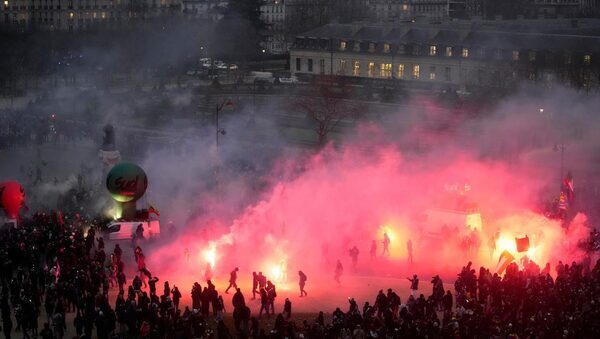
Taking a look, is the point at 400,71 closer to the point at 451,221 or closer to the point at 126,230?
the point at 451,221

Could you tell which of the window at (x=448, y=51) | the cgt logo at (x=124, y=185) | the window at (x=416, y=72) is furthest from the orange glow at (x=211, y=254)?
the window at (x=416, y=72)

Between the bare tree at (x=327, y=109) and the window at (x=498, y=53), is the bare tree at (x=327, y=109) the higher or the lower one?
the lower one

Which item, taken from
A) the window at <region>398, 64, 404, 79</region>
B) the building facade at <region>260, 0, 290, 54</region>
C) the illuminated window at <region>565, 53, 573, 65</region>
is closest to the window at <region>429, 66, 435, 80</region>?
the window at <region>398, 64, 404, 79</region>

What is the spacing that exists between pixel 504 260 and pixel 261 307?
726 cm

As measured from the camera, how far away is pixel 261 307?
27875mm

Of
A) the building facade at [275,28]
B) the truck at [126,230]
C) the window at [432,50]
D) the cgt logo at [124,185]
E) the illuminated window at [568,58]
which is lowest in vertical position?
the building facade at [275,28]

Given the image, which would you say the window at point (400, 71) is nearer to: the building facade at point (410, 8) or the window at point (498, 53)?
the window at point (498, 53)

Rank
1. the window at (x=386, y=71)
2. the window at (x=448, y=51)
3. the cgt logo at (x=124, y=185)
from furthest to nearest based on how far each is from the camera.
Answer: the window at (x=386, y=71) < the window at (x=448, y=51) < the cgt logo at (x=124, y=185)

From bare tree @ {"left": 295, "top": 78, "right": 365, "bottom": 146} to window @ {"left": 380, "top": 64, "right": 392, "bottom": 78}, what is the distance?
427 inches

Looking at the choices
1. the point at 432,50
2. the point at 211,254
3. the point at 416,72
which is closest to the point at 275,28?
the point at 416,72

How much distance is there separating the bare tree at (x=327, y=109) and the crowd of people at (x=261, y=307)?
28.1m

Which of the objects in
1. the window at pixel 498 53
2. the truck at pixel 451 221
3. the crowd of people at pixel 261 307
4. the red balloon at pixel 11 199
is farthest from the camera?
the window at pixel 498 53

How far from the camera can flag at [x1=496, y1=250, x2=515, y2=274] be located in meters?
30.9

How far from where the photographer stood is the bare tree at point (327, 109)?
2348 inches
